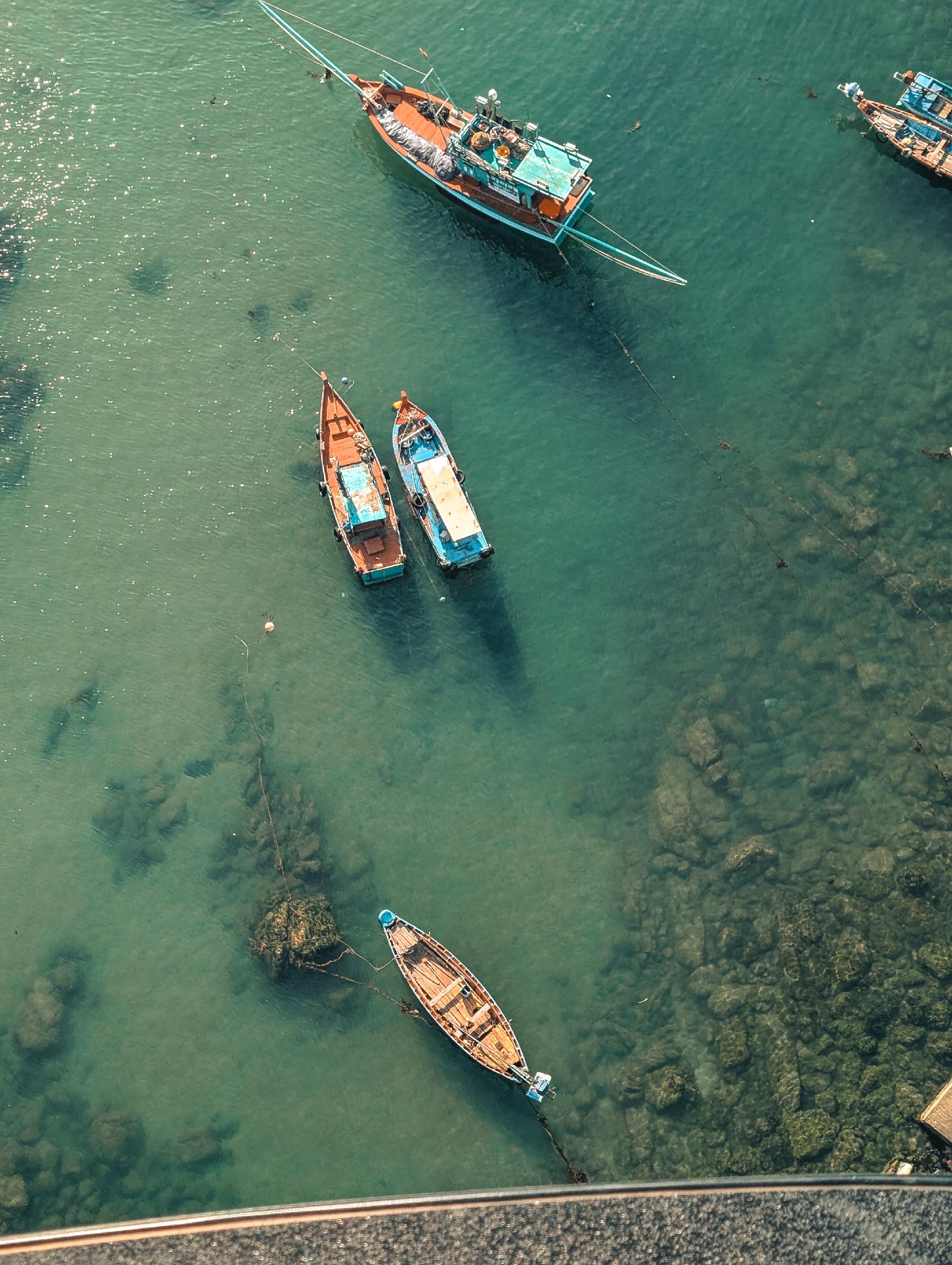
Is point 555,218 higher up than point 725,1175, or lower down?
higher up

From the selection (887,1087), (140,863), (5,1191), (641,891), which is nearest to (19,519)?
(140,863)

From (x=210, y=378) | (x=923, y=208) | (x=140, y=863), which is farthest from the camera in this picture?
(x=923, y=208)

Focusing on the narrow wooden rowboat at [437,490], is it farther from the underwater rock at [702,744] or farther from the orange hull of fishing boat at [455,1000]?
the orange hull of fishing boat at [455,1000]

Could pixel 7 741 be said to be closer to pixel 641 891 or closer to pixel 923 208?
pixel 641 891

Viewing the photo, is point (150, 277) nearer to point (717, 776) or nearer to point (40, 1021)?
point (40, 1021)

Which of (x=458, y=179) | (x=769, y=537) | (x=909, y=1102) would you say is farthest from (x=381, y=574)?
(x=909, y=1102)

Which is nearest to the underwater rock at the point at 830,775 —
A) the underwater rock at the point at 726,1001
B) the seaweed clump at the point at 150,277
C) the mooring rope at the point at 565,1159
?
the underwater rock at the point at 726,1001

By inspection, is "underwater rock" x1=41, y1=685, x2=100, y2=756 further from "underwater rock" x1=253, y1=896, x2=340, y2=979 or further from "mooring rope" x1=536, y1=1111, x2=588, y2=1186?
"mooring rope" x1=536, y1=1111, x2=588, y2=1186

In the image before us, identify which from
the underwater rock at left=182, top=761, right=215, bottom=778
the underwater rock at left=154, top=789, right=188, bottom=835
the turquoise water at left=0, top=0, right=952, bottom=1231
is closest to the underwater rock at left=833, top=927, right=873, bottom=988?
the turquoise water at left=0, top=0, right=952, bottom=1231
